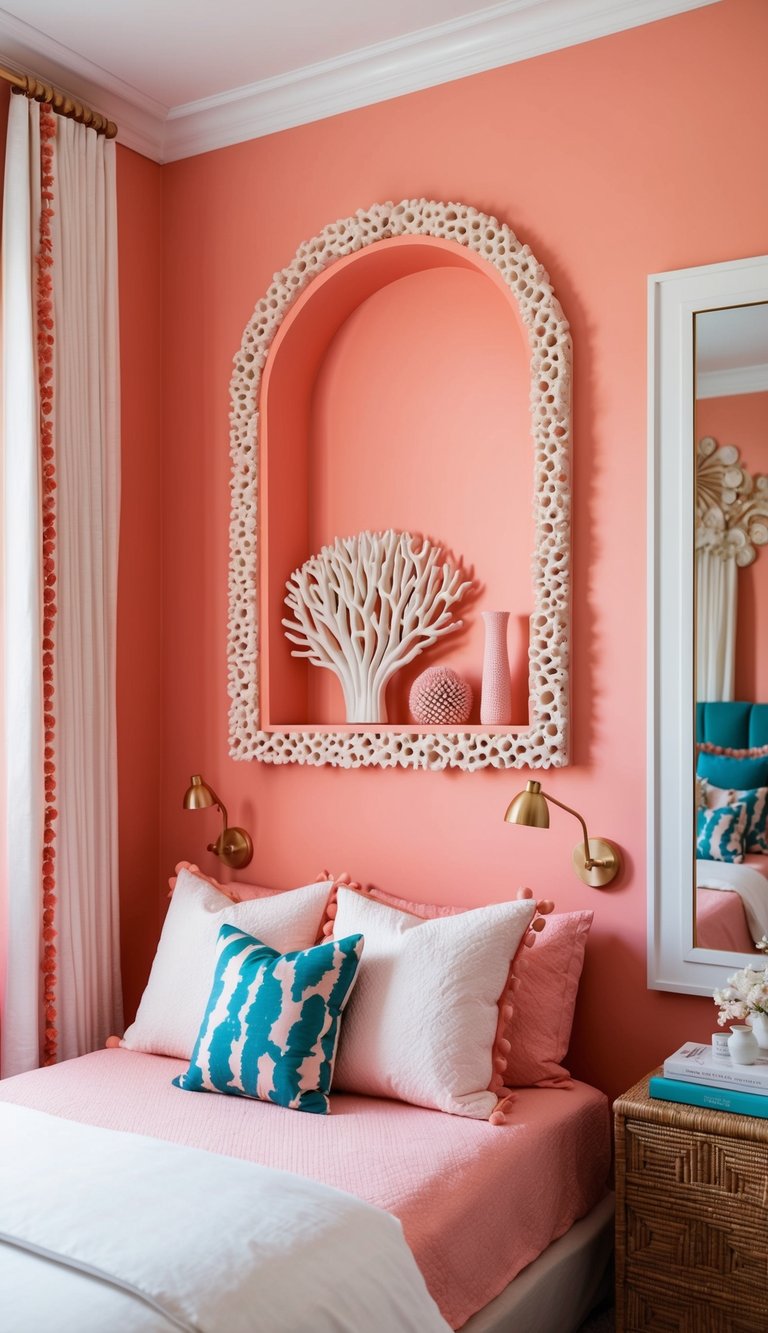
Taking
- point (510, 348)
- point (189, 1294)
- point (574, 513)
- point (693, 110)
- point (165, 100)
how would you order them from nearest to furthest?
point (189, 1294) < point (693, 110) < point (574, 513) < point (510, 348) < point (165, 100)

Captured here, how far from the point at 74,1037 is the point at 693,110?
2530mm

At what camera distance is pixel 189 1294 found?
58.3 inches

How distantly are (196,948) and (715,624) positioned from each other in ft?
4.45

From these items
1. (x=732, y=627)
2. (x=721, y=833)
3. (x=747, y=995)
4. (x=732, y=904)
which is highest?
(x=732, y=627)

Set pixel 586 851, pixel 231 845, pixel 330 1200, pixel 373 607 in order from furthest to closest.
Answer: pixel 231 845 → pixel 373 607 → pixel 586 851 → pixel 330 1200

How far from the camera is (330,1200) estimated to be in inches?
68.0

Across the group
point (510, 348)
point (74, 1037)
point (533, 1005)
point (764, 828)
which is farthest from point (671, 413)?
point (74, 1037)

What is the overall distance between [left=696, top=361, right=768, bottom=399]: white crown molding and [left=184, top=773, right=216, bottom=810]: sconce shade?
5.01 feet

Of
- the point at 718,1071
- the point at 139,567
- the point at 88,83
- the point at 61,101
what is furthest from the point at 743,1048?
the point at 88,83

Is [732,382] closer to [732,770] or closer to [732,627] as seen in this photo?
[732,627]

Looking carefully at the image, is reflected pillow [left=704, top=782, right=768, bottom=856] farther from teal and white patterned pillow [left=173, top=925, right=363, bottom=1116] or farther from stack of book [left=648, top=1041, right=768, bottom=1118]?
teal and white patterned pillow [left=173, top=925, right=363, bottom=1116]

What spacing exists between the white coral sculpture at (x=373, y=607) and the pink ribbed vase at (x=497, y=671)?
16 cm

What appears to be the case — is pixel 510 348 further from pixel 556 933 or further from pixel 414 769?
pixel 556 933

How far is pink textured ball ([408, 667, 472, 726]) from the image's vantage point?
2.76 meters
